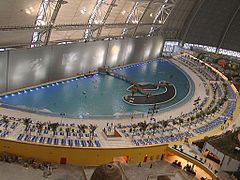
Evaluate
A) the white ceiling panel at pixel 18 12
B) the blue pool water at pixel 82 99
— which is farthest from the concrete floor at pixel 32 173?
the white ceiling panel at pixel 18 12

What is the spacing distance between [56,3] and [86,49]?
1164 centimetres

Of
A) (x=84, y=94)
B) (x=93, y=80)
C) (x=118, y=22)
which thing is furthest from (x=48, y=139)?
(x=118, y=22)

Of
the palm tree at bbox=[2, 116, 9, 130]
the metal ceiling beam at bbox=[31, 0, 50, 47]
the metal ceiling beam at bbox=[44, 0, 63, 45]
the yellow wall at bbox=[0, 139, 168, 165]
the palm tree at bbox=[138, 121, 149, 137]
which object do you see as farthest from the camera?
the metal ceiling beam at bbox=[44, 0, 63, 45]

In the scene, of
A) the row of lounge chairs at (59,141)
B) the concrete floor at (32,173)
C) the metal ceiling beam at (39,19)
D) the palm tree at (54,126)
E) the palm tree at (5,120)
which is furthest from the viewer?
the metal ceiling beam at (39,19)

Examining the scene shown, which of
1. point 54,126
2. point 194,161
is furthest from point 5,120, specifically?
point 194,161

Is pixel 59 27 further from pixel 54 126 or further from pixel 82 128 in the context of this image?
pixel 54 126

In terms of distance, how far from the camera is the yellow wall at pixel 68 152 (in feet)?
86.4

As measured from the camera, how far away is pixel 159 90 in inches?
1896

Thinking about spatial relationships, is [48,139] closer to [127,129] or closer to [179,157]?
[127,129]

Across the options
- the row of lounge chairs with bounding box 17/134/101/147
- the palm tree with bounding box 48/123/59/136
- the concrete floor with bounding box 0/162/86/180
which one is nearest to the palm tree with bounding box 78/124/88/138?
the row of lounge chairs with bounding box 17/134/101/147

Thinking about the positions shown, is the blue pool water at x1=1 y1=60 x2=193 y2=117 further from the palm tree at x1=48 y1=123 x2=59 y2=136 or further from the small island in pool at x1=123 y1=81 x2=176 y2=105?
the palm tree at x1=48 y1=123 x2=59 y2=136

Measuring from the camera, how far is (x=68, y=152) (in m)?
26.9

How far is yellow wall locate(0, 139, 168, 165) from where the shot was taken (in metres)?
26.3

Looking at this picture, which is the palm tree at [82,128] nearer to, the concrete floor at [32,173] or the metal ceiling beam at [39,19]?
the concrete floor at [32,173]
